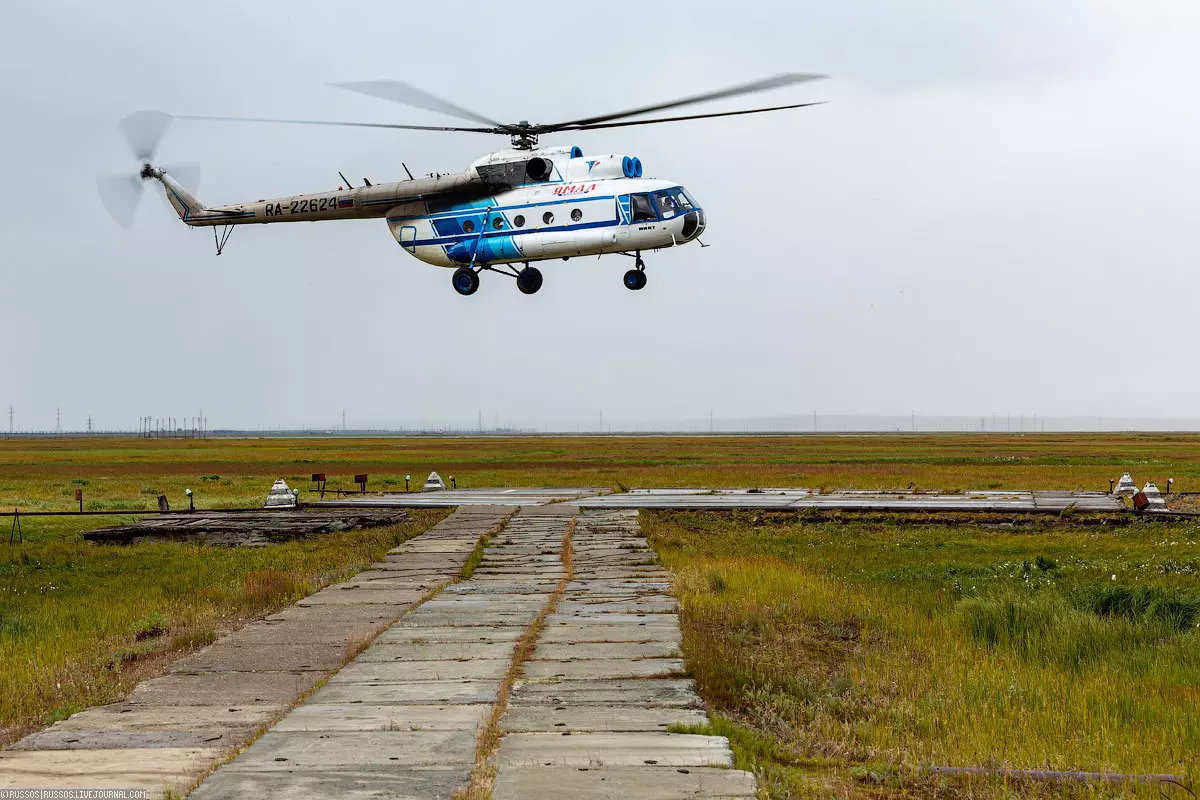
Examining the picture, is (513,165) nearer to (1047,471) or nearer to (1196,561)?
(1196,561)

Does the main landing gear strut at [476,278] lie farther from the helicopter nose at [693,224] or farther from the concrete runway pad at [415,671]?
the concrete runway pad at [415,671]

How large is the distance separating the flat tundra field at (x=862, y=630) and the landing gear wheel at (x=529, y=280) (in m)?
A: 6.14

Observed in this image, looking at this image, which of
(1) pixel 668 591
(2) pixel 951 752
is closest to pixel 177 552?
A: (1) pixel 668 591

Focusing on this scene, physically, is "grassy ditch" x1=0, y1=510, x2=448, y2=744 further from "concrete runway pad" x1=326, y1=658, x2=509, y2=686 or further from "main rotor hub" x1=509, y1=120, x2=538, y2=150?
"main rotor hub" x1=509, y1=120, x2=538, y2=150

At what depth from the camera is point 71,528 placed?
26.7 m

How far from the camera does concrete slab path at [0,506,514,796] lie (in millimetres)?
6355

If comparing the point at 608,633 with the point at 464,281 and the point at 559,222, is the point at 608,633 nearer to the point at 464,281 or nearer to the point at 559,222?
the point at 559,222

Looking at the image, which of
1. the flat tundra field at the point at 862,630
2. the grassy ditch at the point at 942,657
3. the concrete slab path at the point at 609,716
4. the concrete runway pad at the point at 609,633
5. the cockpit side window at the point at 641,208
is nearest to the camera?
the concrete slab path at the point at 609,716

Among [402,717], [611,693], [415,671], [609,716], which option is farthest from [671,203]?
[402,717]

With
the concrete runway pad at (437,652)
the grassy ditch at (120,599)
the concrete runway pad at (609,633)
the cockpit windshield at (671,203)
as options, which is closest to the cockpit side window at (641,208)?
the cockpit windshield at (671,203)

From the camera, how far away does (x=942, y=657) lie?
11266mm

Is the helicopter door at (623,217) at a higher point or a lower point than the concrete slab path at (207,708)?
higher

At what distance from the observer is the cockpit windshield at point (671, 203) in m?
24.6

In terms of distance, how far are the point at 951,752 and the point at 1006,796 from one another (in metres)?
1.04
